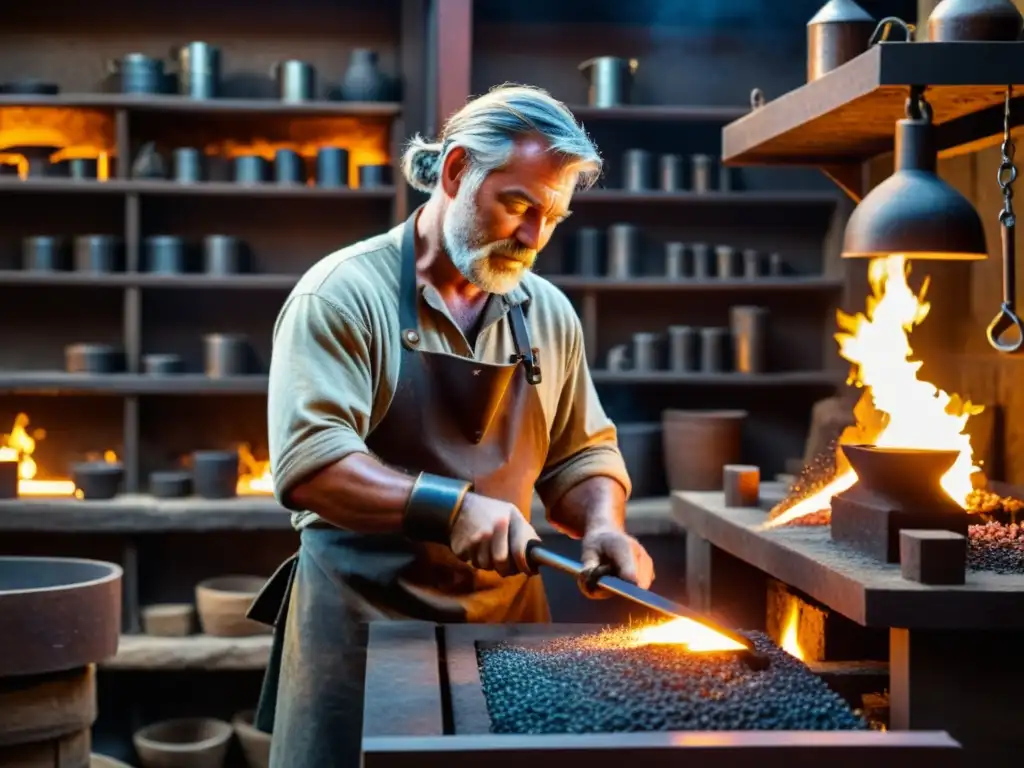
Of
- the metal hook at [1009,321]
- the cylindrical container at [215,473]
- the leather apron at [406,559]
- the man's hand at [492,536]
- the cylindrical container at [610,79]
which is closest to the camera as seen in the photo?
the man's hand at [492,536]

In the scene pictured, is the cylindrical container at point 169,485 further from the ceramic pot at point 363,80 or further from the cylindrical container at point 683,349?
the cylindrical container at point 683,349

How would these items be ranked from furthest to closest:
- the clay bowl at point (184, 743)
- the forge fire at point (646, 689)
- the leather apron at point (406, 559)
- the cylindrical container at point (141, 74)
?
the cylindrical container at point (141, 74) < the clay bowl at point (184, 743) < the leather apron at point (406, 559) < the forge fire at point (646, 689)

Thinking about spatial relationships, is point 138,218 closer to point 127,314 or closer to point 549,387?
point 127,314

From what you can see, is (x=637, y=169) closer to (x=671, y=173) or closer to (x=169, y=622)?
(x=671, y=173)

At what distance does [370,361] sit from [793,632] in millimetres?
1358

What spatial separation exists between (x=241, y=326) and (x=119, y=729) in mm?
1862

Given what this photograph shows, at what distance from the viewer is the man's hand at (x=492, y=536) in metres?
2.28

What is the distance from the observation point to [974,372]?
14.9ft

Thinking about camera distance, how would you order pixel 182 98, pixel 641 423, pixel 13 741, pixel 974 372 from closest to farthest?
pixel 13 741 → pixel 974 372 → pixel 182 98 → pixel 641 423

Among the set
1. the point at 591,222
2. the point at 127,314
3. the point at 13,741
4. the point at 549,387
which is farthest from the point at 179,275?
the point at 549,387

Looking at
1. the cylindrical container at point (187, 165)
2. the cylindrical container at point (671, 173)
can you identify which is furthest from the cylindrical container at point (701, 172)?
the cylindrical container at point (187, 165)

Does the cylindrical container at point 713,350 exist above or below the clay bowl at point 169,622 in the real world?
above

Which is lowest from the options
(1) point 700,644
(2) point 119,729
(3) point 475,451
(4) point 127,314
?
(2) point 119,729

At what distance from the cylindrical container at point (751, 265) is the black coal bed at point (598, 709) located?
364 cm
